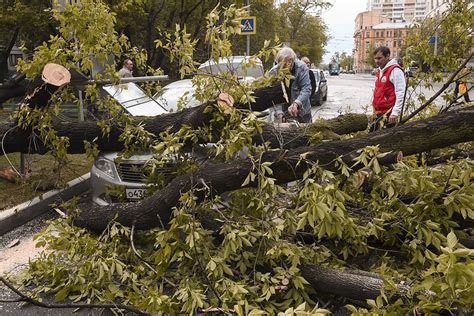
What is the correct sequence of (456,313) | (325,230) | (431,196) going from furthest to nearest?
(431,196) → (325,230) → (456,313)

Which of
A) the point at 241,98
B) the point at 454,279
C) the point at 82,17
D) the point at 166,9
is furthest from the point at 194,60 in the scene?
the point at 166,9

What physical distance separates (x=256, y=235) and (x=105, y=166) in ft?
9.10

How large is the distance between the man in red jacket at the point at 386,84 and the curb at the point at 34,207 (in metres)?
3.96

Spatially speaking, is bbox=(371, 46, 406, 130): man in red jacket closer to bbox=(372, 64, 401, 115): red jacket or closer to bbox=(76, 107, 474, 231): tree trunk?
bbox=(372, 64, 401, 115): red jacket

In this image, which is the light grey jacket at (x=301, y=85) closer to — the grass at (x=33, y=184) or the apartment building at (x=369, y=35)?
the grass at (x=33, y=184)

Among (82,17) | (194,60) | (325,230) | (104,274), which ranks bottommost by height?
(104,274)

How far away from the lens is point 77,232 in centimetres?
385

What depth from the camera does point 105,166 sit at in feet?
17.6

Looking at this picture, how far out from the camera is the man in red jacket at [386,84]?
565 centimetres

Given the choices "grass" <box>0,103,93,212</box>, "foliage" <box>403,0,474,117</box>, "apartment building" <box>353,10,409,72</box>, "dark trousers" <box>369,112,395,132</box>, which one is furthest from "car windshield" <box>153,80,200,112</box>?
"apartment building" <box>353,10,409,72</box>

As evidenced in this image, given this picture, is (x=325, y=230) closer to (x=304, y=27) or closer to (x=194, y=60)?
(x=194, y=60)

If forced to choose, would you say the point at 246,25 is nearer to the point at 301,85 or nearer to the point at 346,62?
the point at 301,85

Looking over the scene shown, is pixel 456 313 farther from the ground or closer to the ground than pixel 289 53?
closer to the ground

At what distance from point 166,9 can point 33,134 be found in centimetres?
2001
